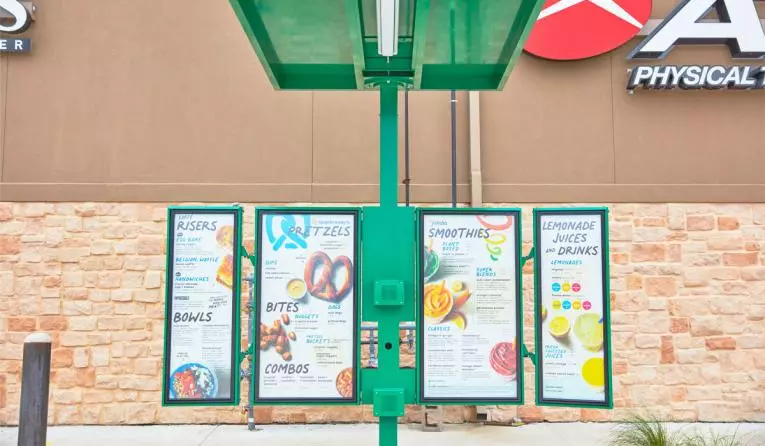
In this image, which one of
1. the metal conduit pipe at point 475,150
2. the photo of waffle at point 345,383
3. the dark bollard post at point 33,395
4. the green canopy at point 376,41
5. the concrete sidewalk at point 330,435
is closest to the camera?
the green canopy at point 376,41

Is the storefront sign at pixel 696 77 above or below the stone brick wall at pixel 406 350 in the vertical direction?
above

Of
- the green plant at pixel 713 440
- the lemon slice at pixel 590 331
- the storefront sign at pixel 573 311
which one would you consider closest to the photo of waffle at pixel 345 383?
the storefront sign at pixel 573 311

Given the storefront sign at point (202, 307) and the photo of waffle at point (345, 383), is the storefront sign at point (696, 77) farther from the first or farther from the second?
the storefront sign at point (202, 307)

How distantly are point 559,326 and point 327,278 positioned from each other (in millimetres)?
1538

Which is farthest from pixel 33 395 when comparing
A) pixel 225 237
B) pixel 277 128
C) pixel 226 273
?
pixel 277 128

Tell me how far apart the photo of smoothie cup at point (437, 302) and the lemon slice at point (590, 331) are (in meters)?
0.85

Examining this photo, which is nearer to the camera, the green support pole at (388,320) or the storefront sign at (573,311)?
the green support pole at (388,320)

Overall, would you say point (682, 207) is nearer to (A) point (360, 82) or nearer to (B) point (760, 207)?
(B) point (760, 207)

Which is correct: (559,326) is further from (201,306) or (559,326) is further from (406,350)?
(406,350)

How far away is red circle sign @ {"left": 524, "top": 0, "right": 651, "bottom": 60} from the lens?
22.3 feet

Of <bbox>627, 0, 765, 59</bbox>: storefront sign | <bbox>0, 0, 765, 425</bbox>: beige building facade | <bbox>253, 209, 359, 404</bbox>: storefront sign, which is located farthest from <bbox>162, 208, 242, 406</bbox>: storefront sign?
<bbox>627, 0, 765, 59</bbox>: storefront sign

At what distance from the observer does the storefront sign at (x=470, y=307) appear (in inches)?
157

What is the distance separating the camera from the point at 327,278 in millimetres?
4031

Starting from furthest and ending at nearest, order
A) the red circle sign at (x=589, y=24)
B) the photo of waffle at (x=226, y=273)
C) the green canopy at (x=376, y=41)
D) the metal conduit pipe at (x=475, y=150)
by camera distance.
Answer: the red circle sign at (x=589, y=24)
the metal conduit pipe at (x=475, y=150)
the photo of waffle at (x=226, y=273)
the green canopy at (x=376, y=41)
